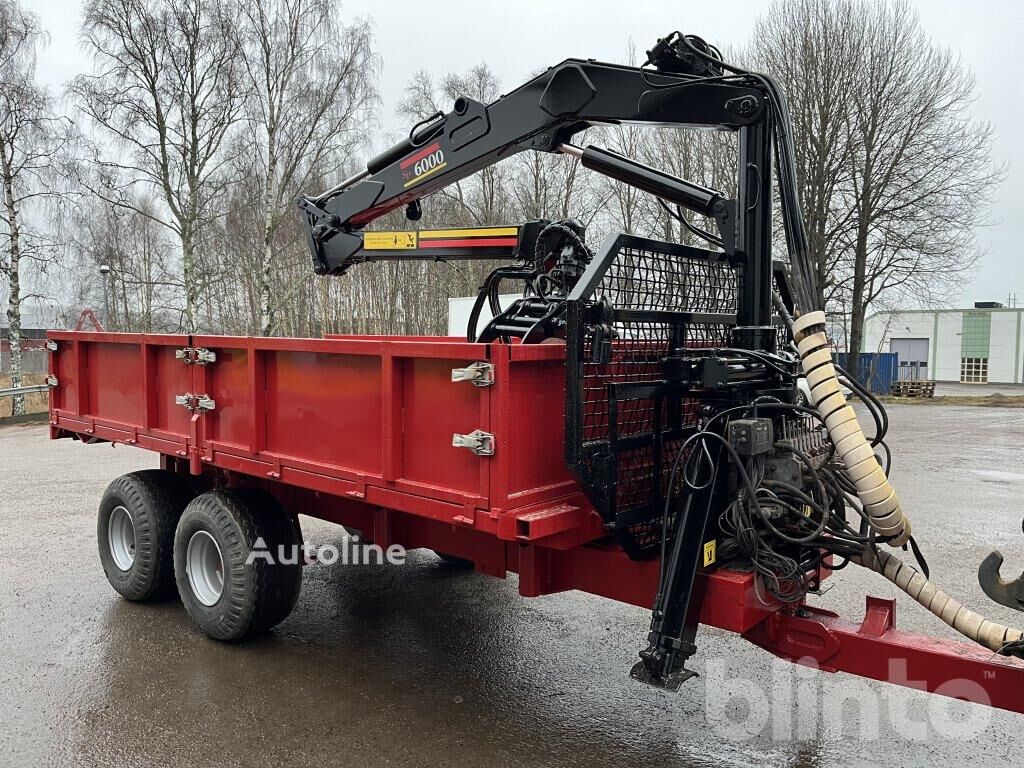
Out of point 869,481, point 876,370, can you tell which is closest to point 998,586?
point 869,481

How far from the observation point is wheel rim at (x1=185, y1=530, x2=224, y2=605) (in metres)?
4.45

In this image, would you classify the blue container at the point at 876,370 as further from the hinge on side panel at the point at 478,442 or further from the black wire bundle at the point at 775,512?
the hinge on side panel at the point at 478,442

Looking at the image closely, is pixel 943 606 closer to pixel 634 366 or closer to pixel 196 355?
pixel 634 366

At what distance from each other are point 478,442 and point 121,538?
3.43 meters

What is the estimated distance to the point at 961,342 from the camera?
45.3 metres

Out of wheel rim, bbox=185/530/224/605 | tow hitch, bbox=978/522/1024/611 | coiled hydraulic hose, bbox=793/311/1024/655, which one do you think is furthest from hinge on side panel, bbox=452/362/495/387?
wheel rim, bbox=185/530/224/605

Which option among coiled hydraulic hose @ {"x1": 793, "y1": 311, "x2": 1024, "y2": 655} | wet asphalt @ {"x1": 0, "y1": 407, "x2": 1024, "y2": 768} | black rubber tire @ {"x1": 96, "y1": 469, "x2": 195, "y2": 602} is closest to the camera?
coiled hydraulic hose @ {"x1": 793, "y1": 311, "x2": 1024, "y2": 655}

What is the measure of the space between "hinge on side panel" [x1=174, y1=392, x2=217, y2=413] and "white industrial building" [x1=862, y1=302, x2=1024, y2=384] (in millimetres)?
43869

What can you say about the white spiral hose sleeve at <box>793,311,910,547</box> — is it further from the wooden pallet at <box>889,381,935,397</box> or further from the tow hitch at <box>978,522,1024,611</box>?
the wooden pallet at <box>889,381,935,397</box>

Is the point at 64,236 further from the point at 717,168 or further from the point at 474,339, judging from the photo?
the point at 474,339

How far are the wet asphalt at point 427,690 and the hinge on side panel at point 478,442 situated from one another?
4.39 ft

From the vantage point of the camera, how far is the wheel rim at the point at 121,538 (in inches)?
202

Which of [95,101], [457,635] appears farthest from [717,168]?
[457,635]

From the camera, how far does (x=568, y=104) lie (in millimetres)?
3395
